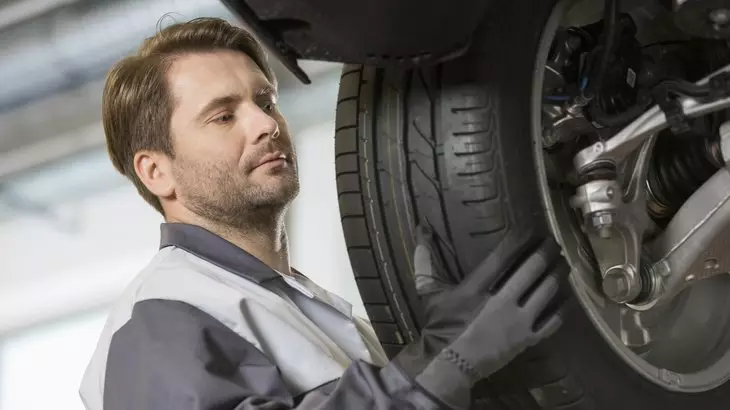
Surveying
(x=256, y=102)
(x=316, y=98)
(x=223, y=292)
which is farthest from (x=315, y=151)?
(x=223, y=292)

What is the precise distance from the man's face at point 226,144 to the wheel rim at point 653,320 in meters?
0.42

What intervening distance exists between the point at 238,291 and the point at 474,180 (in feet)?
1.28

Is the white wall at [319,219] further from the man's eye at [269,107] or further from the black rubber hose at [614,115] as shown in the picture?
the black rubber hose at [614,115]

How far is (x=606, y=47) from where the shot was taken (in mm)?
917

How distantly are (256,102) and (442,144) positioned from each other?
0.52m

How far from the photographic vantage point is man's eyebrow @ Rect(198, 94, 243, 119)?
4.00ft

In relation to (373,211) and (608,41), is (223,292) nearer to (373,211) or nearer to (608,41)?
(373,211)

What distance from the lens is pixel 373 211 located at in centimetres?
92

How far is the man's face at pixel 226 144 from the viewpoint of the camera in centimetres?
119

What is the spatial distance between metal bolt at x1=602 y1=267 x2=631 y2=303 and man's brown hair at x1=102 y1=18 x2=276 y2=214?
0.68 m

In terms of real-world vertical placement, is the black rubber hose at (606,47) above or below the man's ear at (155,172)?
above

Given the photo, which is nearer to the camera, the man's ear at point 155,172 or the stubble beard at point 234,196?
the stubble beard at point 234,196

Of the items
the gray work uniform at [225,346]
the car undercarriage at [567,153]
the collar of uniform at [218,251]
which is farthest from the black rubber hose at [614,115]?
the collar of uniform at [218,251]

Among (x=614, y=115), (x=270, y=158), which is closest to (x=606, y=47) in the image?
(x=614, y=115)
